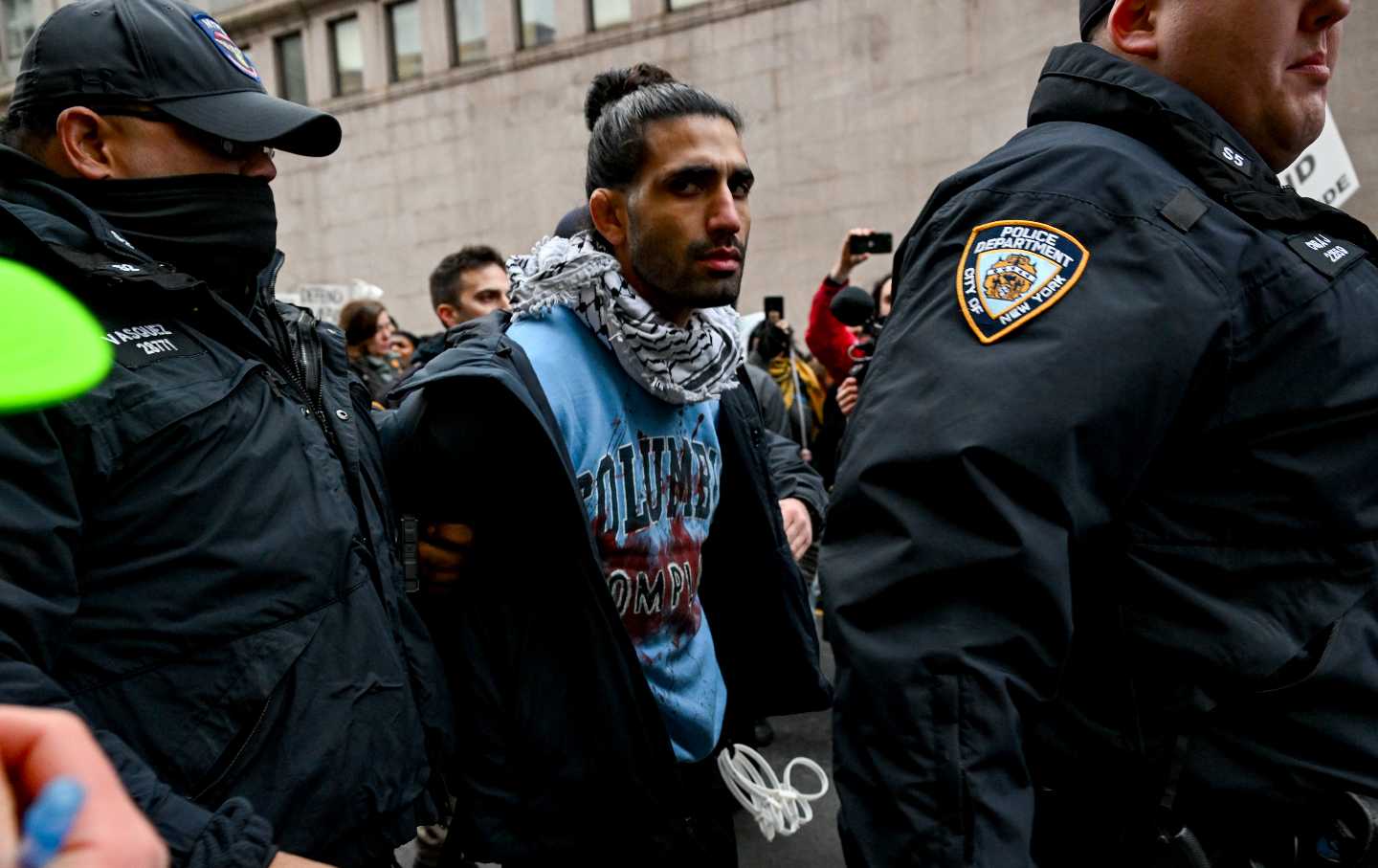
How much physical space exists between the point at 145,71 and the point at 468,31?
18685mm

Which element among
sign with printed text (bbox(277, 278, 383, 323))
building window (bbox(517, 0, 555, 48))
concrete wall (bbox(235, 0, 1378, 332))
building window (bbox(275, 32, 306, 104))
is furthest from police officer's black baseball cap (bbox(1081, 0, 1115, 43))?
building window (bbox(275, 32, 306, 104))

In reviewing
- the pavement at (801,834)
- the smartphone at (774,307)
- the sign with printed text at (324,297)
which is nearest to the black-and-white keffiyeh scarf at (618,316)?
the pavement at (801,834)

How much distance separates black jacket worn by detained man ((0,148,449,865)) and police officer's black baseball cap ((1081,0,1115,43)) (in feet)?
4.74

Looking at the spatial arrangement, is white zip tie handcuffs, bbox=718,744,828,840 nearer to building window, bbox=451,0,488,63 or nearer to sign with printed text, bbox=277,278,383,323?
sign with printed text, bbox=277,278,383,323

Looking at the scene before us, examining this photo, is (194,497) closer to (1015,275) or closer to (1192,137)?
(1015,275)

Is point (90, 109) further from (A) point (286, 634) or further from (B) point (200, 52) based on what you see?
(A) point (286, 634)

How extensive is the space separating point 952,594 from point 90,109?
1.53 meters

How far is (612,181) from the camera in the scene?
7.57 ft

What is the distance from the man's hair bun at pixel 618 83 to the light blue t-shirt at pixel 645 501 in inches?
25.7

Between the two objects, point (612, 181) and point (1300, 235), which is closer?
point (1300, 235)

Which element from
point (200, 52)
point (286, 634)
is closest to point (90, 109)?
point (200, 52)

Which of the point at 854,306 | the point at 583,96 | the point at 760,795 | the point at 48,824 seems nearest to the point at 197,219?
the point at 48,824

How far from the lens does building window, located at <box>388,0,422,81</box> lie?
19.1 meters

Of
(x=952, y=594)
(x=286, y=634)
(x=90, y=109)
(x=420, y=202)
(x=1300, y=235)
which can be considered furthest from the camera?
(x=420, y=202)
